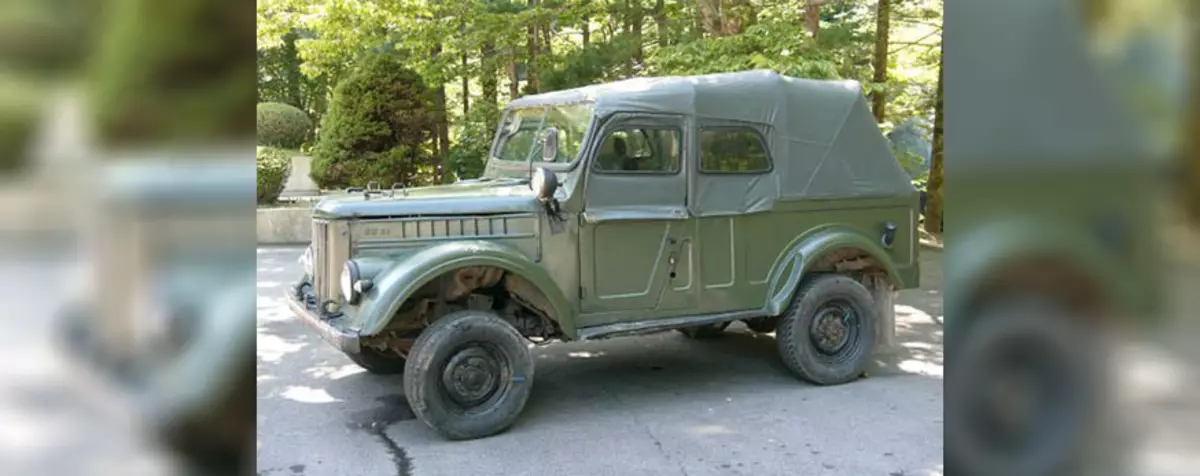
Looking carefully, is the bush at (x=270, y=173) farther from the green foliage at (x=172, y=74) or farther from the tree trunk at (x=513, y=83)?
the green foliage at (x=172, y=74)

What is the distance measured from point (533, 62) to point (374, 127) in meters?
2.83

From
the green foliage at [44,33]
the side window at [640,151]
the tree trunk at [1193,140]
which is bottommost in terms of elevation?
the tree trunk at [1193,140]

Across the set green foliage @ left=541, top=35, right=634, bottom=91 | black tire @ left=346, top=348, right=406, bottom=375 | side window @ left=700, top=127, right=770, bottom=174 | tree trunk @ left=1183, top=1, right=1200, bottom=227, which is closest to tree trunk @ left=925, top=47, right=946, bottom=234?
green foliage @ left=541, top=35, right=634, bottom=91

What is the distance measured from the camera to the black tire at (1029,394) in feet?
3.38

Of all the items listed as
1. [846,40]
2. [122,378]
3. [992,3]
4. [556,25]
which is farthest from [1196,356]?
[556,25]

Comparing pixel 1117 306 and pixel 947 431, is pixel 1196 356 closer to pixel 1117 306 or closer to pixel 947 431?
pixel 1117 306

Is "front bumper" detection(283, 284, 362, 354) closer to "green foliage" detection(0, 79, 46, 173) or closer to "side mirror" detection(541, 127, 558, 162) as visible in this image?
"side mirror" detection(541, 127, 558, 162)

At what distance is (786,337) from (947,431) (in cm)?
488

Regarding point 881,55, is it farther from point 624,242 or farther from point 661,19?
point 624,242

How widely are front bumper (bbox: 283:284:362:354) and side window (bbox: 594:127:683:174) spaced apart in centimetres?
181

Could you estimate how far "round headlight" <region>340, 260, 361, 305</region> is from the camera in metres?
4.93

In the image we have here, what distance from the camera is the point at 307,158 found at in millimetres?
19734

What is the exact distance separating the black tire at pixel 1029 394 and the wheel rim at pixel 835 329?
4.96m

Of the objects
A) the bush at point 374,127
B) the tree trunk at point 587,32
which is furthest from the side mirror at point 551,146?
the tree trunk at point 587,32
